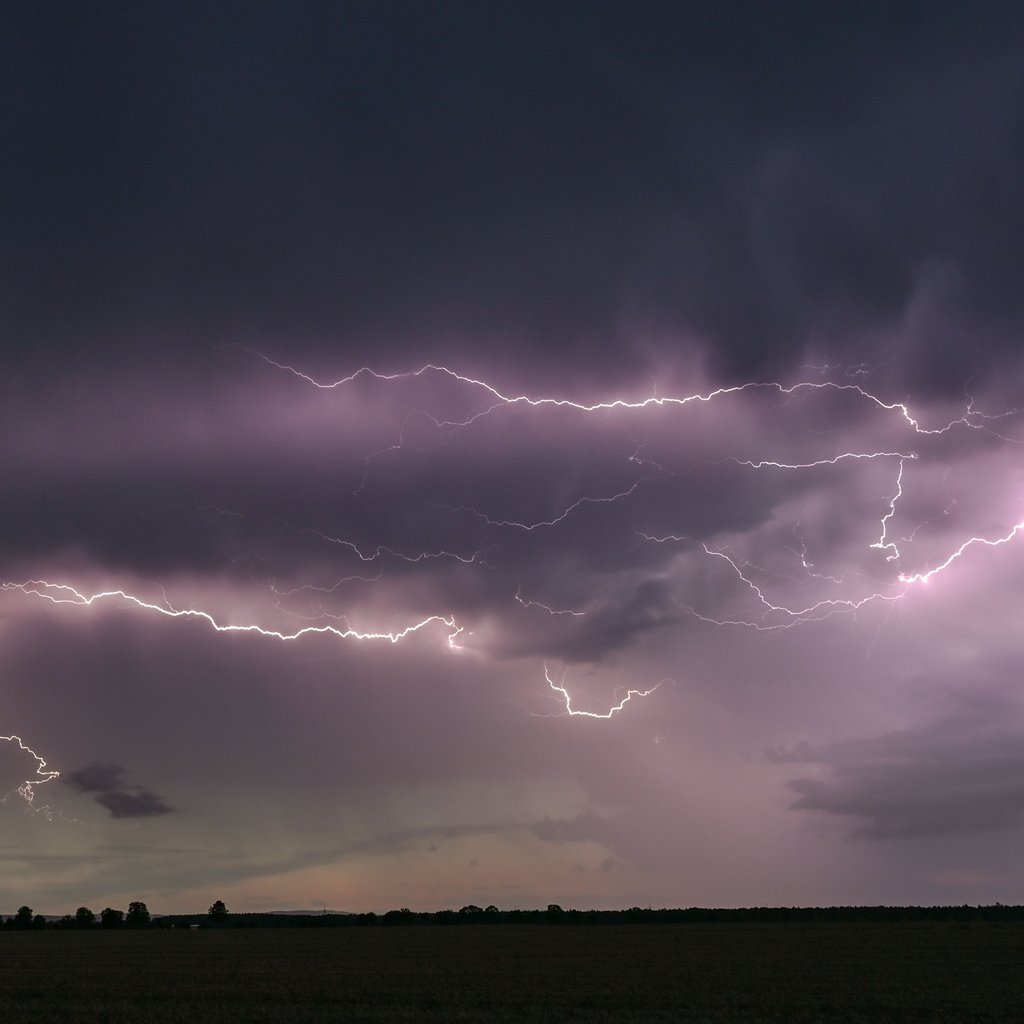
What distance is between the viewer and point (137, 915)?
340ft

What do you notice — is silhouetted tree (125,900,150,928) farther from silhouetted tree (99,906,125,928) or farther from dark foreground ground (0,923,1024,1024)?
dark foreground ground (0,923,1024,1024)

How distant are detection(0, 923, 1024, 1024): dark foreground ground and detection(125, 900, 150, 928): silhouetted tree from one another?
73095 millimetres

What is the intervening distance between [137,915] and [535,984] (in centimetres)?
9552

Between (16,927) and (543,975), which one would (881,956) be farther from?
(16,927)

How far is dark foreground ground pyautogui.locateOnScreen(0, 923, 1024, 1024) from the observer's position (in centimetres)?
1784

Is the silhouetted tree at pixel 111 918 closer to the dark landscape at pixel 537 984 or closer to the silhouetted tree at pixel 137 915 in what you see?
the silhouetted tree at pixel 137 915

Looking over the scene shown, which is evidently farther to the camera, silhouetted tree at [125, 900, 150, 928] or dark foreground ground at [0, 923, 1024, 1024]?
silhouetted tree at [125, 900, 150, 928]

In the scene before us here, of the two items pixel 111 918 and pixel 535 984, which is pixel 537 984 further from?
pixel 111 918

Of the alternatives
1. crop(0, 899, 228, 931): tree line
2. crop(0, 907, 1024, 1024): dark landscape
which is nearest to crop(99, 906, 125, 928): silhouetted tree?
crop(0, 899, 228, 931): tree line

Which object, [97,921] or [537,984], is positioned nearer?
[537,984]

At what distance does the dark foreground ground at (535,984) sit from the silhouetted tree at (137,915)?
7309cm

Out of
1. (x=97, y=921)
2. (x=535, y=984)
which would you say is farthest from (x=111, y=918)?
(x=535, y=984)

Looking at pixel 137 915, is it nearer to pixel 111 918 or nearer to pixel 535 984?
pixel 111 918

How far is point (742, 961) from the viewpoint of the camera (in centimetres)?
2862
